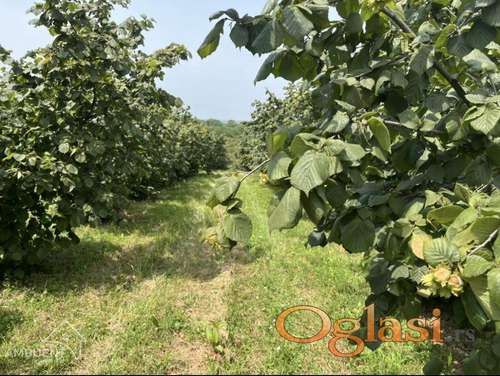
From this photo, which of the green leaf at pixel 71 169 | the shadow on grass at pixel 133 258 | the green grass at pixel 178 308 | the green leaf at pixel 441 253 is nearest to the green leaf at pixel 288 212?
the green leaf at pixel 441 253

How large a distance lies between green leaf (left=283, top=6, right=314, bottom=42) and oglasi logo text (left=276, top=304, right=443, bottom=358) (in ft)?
3.79

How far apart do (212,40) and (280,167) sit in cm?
59

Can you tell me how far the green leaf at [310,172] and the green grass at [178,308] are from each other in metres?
2.79

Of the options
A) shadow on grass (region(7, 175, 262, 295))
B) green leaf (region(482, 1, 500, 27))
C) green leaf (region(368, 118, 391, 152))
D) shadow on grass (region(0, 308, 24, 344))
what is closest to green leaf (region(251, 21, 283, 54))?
green leaf (region(368, 118, 391, 152))

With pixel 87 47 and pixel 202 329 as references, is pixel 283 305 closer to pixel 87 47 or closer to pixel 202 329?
pixel 202 329

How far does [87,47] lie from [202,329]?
3510 millimetres

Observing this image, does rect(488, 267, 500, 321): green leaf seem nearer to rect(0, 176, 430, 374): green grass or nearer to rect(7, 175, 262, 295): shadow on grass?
rect(0, 176, 430, 374): green grass

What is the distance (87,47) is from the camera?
4758 mm

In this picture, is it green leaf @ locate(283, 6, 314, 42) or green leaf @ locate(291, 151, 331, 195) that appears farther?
green leaf @ locate(283, 6, 314, 42)

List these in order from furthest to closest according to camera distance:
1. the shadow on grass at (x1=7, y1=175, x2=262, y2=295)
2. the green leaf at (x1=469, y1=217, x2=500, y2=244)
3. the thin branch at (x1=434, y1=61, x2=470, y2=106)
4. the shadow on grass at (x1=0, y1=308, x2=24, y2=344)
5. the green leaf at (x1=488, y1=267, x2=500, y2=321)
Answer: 1. the shadow on grass at (x1=7, y1=175, x2=262, y2=295)
2. the shadow on grass at (x1=0, y1=308, x2=24, y2=344)
3. the thin branch at (x1=434, y1=61, x2=470, y2=106)
4. the green leaf at (x1=469, y1=217, x2=500, y2=244)
5. the green leaf at (x1=488, y1=267, x2=500, y2=321)

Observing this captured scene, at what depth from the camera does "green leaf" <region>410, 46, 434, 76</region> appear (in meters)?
1.45

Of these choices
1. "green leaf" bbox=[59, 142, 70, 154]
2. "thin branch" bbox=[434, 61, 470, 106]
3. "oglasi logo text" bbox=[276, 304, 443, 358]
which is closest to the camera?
"thin branch" bbox=[434, 61, 470, 106]

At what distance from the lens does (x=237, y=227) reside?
1285 millimetres

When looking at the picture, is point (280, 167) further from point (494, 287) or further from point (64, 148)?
point (64, 148)
